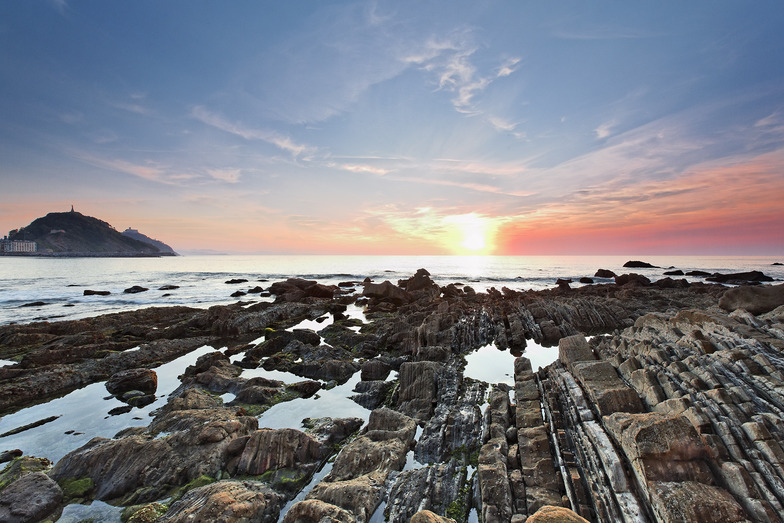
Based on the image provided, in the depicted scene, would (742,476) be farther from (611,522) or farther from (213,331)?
(213,331)

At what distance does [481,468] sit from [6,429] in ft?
47.6

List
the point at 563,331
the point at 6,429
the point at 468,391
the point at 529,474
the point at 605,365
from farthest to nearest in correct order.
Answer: the point at 563,331
the point at 468,391
the point at 6,429
the point at 605,365
the point at 529,474

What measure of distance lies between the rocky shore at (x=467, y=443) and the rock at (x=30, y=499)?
0.03 m

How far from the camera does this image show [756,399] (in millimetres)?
6125

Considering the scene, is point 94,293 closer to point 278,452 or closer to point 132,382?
point 132,382

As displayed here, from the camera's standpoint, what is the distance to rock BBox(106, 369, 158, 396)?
512 inches

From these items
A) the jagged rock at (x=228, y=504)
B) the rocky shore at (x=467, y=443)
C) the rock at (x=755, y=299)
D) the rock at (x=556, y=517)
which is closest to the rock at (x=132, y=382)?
the rocky shore at (x=467, y=443)

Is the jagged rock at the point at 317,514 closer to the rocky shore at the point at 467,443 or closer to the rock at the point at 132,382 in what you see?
the rocky shore at the point at 467,443

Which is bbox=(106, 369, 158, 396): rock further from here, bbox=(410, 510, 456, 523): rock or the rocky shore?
bbox=(410, 510, 456, 523): rock

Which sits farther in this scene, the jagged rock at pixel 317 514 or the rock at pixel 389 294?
the rock at pixel 389 294

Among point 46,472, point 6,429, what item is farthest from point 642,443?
point 6,429

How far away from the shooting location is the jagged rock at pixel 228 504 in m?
5.98

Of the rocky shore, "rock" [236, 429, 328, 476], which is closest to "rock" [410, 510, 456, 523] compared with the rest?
the rocky shore

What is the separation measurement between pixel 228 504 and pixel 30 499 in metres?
4.40
